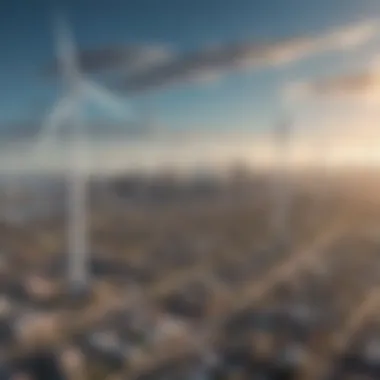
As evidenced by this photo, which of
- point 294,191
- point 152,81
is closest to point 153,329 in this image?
Answer: point 294,191

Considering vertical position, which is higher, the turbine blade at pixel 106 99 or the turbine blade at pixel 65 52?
the turbine blade at pixel 65 52

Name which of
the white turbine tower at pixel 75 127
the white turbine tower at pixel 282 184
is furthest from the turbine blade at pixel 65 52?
the white turbine tower at pixel 282 184

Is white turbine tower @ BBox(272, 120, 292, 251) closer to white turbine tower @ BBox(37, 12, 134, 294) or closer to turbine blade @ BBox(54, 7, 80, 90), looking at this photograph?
white turbine tower @ BBox(37, 12, 134, 294)

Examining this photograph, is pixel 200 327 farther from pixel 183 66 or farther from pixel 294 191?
pixel 183 66

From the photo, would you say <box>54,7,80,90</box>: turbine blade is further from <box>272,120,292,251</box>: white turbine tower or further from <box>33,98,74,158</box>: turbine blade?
<box>272,120,292,251</box>: white turbine tower

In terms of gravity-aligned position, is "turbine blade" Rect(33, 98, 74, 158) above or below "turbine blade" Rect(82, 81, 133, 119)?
below

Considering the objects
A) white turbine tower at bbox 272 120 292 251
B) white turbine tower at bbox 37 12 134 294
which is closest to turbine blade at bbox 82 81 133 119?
white turbine tower at bbox 37 12 134 294

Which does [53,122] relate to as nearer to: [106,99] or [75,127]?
[75,127]

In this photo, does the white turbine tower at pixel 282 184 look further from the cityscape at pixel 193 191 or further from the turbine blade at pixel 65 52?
Answer: the turbine blade at pixel 65 52
